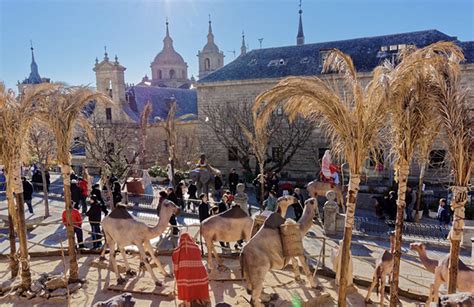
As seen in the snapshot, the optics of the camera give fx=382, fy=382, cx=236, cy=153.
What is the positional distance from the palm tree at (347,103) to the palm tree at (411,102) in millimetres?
216

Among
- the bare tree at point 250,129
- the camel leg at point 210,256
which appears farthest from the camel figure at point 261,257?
the bare tree at point 250,129

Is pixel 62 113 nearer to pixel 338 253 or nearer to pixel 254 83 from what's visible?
pixel 338 253

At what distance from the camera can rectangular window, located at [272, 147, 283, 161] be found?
23.2m

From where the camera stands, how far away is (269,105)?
5.74 metres

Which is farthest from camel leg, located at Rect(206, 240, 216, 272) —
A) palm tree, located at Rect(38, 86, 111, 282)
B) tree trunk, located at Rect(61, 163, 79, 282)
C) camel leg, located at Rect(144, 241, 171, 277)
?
palm tree, located at Rect(38, 86, 111, 282)

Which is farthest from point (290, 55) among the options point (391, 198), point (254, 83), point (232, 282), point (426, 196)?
point (232, 282)

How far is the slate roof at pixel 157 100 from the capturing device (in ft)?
114

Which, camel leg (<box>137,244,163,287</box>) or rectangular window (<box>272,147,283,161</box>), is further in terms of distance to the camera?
rectangular window (<box>272,147,283,161</box>)

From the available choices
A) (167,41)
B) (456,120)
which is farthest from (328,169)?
(167,41)

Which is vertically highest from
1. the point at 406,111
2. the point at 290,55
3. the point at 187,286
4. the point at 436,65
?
the point at 290,55

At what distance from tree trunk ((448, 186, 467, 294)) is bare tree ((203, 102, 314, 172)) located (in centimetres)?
1601

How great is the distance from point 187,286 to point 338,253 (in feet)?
10.3

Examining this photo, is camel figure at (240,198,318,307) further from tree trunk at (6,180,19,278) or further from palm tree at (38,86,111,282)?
tree trunk at (6,180,19,278)

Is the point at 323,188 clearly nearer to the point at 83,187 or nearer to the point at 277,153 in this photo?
the point at 277,153
